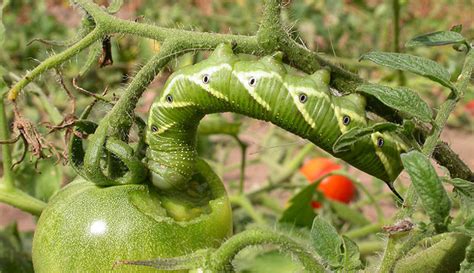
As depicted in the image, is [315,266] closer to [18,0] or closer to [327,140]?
[327,140]

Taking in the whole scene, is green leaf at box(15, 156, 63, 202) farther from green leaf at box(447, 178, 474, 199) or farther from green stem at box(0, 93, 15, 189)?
green leaf at box(447, 178, 474, 199)

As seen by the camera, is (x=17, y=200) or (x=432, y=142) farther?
(x=17, y=200)

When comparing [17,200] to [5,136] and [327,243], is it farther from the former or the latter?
[327,243]

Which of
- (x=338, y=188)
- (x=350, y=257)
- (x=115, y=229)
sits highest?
(x=350, y=257)

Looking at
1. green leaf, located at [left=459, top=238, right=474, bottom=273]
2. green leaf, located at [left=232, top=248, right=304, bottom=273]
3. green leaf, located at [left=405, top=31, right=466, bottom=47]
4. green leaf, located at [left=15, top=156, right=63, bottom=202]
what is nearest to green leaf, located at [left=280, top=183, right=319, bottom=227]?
green leaf, located at [left=232, top=248, right=304, bottom=273]

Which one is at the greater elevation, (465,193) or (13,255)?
(465,193)

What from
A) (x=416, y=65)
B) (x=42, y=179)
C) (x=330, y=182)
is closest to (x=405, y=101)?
(x=416, y=65)
